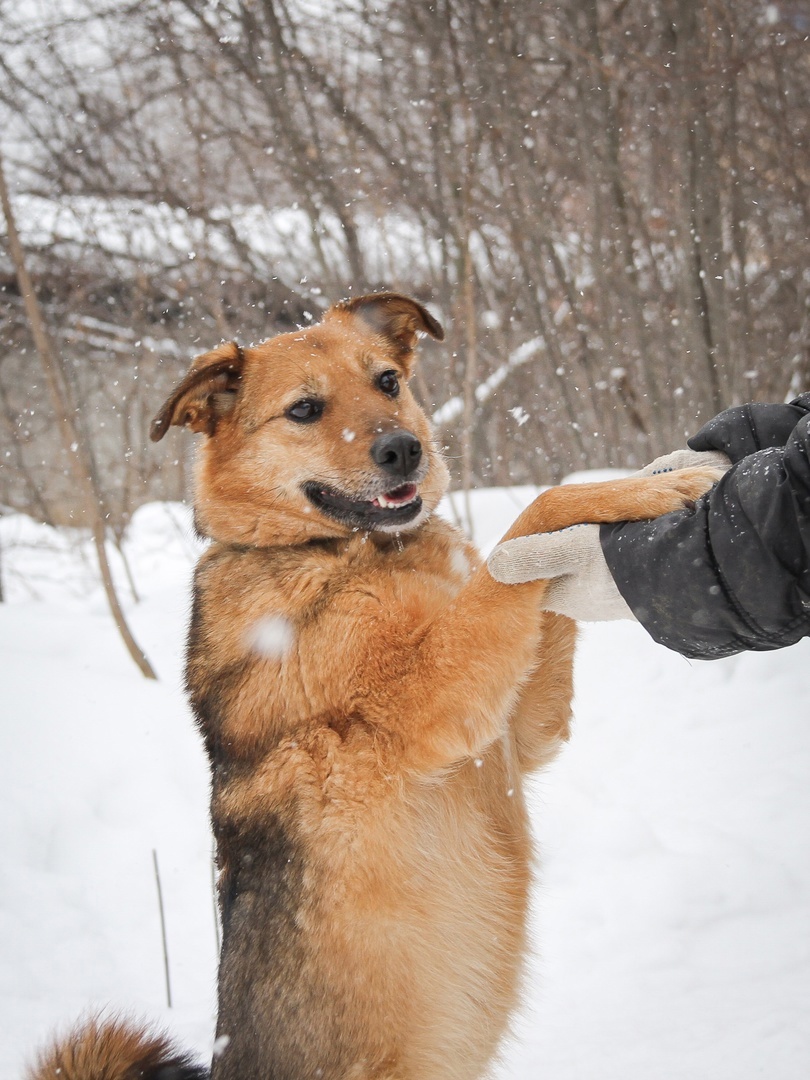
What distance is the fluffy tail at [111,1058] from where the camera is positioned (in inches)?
86.6

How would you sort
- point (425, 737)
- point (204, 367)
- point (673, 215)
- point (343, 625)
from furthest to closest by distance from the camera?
1. point (673, 215)
2. point (204, 367)
3. point (343, 625)
4. point (425, 737)

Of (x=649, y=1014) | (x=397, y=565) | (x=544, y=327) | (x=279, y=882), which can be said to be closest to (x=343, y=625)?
(x=397, y=565)

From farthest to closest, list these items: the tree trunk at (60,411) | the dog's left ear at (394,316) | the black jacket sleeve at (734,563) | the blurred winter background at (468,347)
Answer: 1. the tree trunk at (60,411)
2. the blurred winter background at (468,347)
3. the dog's left ear at (394,316)
4. the black jacket sleeve at (734,563)

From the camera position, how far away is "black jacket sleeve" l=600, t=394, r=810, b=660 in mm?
1598

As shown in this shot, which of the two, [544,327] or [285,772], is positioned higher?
[285,772]

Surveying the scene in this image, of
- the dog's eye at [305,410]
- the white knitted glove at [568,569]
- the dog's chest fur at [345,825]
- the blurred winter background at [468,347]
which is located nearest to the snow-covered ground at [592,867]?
the blurred winter background at [468,347]

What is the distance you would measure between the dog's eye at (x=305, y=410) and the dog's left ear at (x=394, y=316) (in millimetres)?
607

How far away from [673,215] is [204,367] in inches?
202

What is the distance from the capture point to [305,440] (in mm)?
2785

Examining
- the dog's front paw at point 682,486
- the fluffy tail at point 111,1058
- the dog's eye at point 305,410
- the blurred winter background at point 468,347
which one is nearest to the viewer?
the dog's front paw at point 682,486

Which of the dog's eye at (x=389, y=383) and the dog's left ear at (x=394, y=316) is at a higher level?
the dog's left ear at (x=394, y=316)

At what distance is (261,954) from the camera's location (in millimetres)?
2197

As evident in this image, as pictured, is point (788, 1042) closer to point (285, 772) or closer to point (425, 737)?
point (425, 737)

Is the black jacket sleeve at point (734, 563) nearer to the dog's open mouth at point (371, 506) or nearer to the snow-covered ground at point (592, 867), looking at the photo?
the dog's open mouth at point (371, 506)
